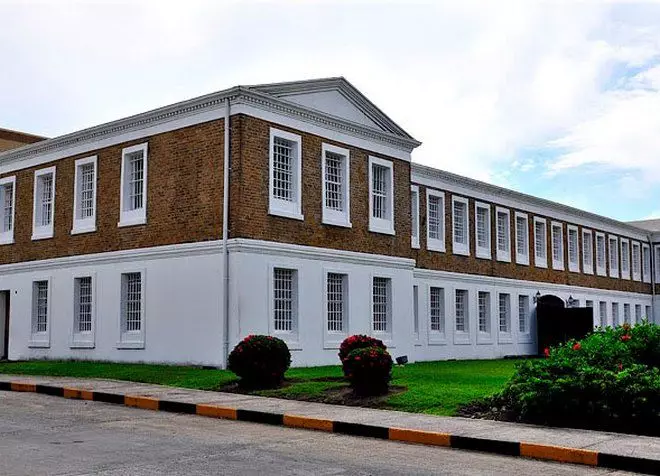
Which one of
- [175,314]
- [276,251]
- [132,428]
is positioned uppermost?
[276,251]

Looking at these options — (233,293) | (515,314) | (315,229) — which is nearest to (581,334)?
(515,314)

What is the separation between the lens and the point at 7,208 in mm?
29188

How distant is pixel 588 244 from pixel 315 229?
2586cm

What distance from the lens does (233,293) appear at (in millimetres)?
20891

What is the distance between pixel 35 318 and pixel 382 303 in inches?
449

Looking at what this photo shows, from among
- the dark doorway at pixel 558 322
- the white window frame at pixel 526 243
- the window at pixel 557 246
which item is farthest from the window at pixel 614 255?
the white window frame at pixel 526 243

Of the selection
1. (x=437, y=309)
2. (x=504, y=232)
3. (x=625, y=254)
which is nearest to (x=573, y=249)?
(x=504, y=232)

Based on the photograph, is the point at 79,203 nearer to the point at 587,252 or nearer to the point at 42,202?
the point at 42,202

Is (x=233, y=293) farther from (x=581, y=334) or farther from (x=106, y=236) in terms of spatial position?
(x=581, y=334)

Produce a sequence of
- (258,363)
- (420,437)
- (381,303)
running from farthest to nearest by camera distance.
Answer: (381,303) → (258,363) → (420,437)

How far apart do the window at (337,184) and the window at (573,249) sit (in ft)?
70.6

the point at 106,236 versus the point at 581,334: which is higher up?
the point at 106,236

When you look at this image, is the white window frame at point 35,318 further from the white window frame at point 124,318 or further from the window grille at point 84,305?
the white window frame at point 124,318

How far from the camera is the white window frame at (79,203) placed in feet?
82.4
